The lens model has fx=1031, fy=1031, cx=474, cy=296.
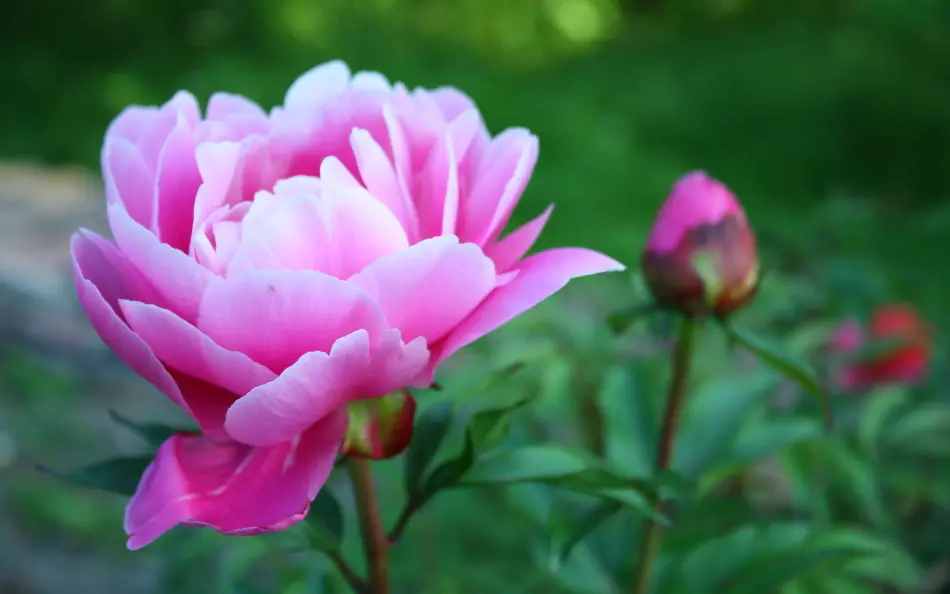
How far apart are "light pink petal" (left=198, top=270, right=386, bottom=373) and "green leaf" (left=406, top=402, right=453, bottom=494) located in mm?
114

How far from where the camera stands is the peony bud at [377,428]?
1.51 feet

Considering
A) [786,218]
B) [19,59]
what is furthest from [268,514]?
[19,59]

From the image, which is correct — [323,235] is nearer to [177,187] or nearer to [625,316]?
[177,187]

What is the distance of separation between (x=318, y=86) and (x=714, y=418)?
0.39 metres

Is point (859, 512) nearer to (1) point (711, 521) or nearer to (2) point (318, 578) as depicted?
(1) point (711, 521)

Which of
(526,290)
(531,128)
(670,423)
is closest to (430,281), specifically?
(526,290)

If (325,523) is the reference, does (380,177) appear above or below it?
above

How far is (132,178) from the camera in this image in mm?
488

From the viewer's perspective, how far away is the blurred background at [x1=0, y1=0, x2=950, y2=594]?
1.50 metres

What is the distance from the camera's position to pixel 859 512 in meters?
1.18

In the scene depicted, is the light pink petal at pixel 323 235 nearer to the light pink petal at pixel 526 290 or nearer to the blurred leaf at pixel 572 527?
the light pink petal at pixel 526 290

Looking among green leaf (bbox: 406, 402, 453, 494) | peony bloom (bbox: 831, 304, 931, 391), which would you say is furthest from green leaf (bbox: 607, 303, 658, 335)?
peony bloom (bbox: 831, 304, 931, 391)

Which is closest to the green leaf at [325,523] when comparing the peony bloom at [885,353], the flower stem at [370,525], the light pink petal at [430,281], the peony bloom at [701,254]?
the flower stem at [370,525]

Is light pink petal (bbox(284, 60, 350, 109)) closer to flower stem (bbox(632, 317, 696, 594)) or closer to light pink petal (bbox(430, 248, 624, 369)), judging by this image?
light pink petal (bbox(430, 248, 624, 369))
